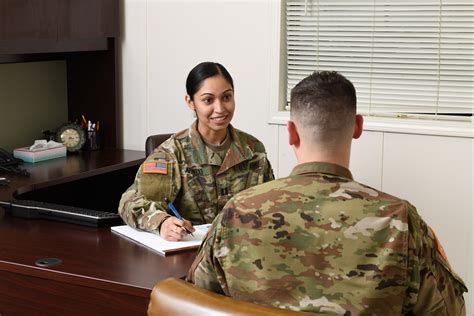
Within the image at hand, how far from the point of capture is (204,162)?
8.42 ft

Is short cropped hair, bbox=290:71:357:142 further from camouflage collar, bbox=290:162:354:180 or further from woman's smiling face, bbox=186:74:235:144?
woman's smiling face, bbox=186:74:235:144

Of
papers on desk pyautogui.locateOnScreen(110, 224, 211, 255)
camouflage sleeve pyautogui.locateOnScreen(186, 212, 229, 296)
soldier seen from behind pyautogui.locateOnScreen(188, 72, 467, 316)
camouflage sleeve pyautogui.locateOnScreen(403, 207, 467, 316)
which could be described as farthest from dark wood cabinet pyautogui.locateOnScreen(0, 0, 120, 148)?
camouflage sleeve pyautogui.locateOnScreen(403, 207, 467, 316)

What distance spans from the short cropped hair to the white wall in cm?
173

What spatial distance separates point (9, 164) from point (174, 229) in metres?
1.46

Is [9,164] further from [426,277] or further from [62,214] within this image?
[426,277]

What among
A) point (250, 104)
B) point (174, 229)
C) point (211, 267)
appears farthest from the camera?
point (250, 104)

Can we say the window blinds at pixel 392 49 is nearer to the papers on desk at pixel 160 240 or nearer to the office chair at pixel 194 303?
the papers on desk at pixel 160 240

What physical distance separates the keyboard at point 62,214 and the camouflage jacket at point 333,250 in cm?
97

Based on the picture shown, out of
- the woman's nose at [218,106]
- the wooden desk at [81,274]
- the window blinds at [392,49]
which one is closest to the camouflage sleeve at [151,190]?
the wooden desk at [81,274]

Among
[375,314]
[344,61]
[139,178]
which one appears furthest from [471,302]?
[375,314]

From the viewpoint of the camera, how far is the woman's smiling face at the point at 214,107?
2559mm

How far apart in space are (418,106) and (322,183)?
203cm

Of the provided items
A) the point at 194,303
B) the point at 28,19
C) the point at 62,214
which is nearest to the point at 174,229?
the point at 62,214

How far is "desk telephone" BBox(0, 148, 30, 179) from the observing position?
10.7ft
